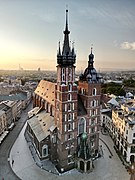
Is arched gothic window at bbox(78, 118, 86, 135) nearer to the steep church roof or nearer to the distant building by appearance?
the distant building

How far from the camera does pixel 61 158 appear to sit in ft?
115

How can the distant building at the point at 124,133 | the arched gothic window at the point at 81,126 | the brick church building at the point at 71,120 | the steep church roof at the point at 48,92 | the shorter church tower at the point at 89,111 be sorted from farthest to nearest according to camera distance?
the steep church roof at the point at 48,92 → the arched gothic window at the point at 81,126 → the distant building at the point at 124,133 → the shorter church tower at the point at 89,111 → the brick church building at the point at 71,120

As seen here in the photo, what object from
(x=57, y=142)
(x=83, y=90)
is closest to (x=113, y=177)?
(x=57, y=142)

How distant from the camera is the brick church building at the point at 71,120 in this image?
1350 inches

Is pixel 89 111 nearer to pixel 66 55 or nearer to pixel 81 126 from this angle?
pixel 81 126

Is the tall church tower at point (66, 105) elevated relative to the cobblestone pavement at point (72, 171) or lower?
elevated

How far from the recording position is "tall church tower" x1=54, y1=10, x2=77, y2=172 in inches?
1337

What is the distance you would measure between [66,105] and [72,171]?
13653 mm

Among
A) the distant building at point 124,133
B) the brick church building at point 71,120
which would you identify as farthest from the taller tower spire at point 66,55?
the distant building at point 124,133

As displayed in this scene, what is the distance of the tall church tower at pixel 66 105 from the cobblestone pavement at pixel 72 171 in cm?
300

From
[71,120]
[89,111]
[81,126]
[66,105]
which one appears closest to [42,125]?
[81,126]

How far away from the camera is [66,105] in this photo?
34.2 metres

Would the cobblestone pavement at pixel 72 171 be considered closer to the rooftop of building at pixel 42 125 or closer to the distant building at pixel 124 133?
the distant building at pixel 124 133

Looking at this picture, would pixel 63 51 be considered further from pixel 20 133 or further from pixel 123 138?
pixel 20 133
